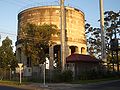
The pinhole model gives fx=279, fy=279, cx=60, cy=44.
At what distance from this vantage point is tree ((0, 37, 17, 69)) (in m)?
55.7

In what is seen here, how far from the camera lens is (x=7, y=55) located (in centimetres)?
5597

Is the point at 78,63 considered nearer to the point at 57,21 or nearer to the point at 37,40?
the point at 37,40

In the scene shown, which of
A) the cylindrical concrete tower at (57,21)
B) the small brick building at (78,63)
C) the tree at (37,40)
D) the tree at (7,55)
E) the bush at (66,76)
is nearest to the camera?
the bush at (66,76)

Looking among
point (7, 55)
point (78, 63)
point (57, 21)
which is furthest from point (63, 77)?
point (57, 21)

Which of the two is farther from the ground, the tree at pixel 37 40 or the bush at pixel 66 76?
the tree at pixel 37 40

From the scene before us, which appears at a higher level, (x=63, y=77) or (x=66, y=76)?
(x=66, y=76)

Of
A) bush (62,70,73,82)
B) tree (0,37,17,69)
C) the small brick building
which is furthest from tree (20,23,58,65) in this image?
tree (0,37,17,69)

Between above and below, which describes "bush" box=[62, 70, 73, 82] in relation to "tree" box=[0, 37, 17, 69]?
below

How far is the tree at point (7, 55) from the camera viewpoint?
55.7 m

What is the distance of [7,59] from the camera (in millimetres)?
55562

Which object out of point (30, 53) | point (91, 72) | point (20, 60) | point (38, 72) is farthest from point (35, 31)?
point (20, 60)

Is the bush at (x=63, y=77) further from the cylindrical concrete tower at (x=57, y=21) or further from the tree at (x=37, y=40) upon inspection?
the cylindrical concrete tower at (x=57, y=21)

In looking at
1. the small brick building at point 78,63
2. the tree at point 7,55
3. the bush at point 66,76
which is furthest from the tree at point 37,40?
the tree at point 7,55

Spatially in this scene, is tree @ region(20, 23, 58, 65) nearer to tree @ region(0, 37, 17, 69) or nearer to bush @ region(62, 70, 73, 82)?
bush @ region(62, 70, 73, 82)
